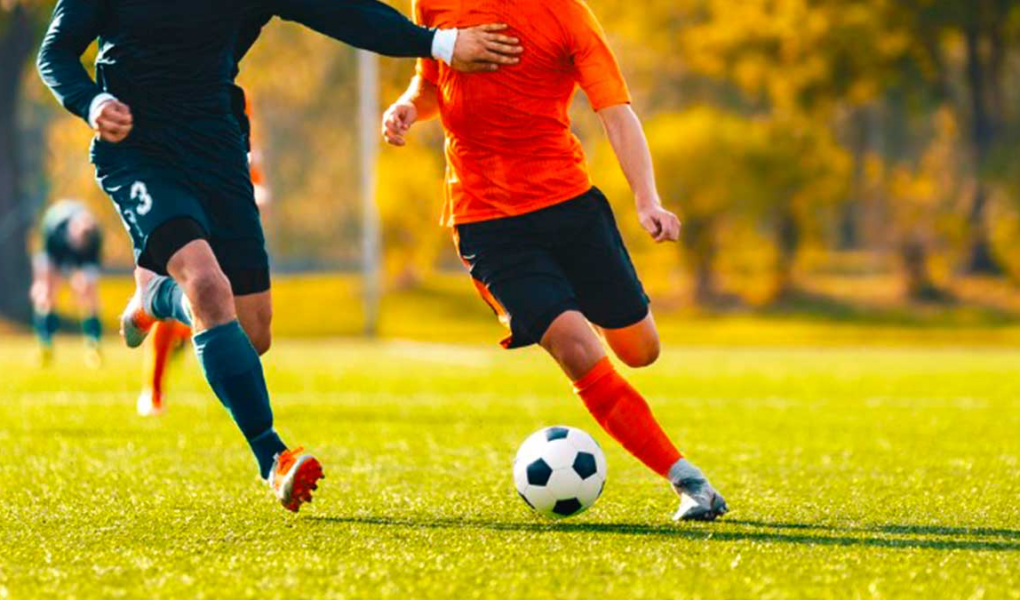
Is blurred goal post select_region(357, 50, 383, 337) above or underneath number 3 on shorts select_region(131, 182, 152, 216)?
Result: underneath

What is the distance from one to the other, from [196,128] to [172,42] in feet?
1.00

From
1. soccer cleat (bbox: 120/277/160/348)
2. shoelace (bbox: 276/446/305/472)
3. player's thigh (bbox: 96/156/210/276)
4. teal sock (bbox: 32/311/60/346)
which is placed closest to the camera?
shoelace (bbox: 276/446/305/472)

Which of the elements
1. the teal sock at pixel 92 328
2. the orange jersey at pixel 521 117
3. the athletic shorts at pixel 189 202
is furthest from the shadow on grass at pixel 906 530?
the teal sock at pixel 92 328

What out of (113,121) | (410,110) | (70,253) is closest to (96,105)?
(113,121)

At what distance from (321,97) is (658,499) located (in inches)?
886

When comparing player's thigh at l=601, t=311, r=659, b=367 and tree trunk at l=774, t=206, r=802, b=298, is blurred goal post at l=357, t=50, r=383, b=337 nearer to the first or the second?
tree trunk at l=774, t=206, r=802, b=298

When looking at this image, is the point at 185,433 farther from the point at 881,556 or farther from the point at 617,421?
the point at 881,556

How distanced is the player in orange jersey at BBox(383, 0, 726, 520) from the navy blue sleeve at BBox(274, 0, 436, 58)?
200 mm

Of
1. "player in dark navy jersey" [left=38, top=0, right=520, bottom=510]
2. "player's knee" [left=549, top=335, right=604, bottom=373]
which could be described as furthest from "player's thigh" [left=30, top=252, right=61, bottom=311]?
"player's knee" [left=549, top=335, right=604, bottom=373]

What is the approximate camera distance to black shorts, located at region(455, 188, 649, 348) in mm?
5629

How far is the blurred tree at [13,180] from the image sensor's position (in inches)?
1241

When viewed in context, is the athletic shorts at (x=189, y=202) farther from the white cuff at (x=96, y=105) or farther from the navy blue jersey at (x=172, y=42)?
the white cuff at (x=96, y=105)

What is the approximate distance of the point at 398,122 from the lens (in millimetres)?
5828

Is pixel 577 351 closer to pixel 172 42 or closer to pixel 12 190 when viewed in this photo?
pixel 172 42
